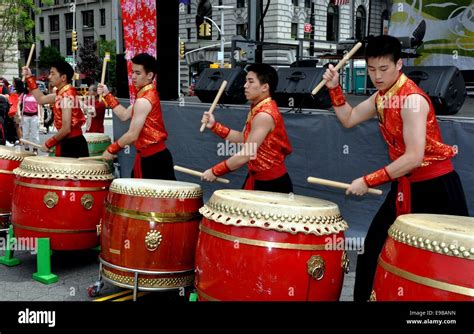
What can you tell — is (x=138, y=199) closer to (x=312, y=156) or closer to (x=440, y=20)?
(x=312, y=156)

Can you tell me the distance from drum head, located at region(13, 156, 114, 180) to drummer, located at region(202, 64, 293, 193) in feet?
3.38

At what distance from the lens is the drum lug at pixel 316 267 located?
8.66ft

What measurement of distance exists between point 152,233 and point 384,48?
1.74 metres

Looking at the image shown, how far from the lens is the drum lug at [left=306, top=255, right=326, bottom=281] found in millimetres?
2639

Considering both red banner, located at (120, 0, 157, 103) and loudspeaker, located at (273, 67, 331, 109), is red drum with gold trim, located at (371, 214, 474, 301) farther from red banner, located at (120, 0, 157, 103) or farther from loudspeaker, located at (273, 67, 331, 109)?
red banner, located at (120, 0, 157, 103)

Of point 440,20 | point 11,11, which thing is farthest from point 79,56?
point 440,20

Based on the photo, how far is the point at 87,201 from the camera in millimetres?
4129

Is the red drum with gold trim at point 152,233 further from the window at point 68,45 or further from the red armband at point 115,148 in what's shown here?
the window at point 68,45

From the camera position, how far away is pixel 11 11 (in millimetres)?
24766

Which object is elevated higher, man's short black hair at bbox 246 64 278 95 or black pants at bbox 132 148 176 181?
man's short black hair at bbox 246 64 278 95

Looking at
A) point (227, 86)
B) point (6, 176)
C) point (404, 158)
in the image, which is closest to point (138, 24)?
point (227, 86)

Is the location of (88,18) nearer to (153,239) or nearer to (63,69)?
(63,69)

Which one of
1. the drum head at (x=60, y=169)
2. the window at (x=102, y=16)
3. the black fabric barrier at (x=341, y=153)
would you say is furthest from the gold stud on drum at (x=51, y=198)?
the window at (x=102, y=16)

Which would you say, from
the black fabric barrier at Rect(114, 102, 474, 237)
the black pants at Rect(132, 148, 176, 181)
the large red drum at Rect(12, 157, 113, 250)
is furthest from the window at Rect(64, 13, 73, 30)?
the large red drum at Rect(12, 157, 113, 250)
